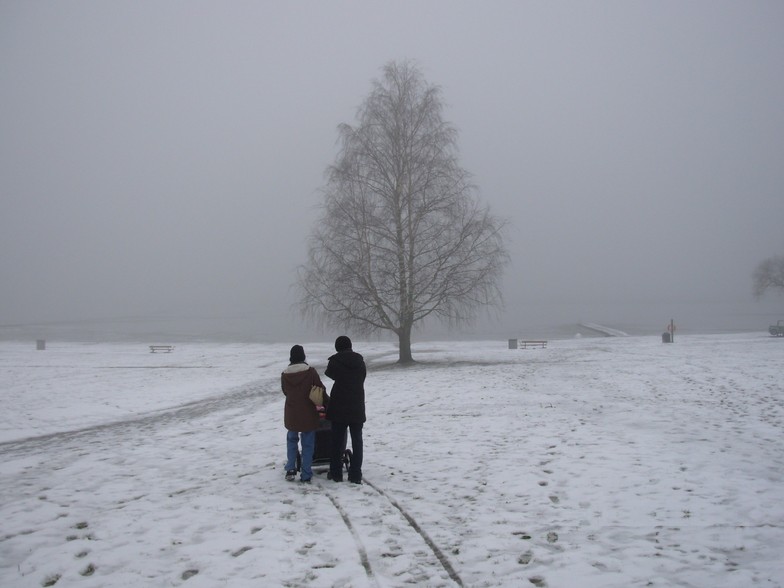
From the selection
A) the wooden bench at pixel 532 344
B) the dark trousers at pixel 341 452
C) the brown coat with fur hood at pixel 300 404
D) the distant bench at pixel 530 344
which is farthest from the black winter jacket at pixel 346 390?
the wooden bench at pixel 532 344

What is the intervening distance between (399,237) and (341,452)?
1823 cm

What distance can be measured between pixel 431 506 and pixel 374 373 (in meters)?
16.9

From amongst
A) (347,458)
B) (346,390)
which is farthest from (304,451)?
(346,390)

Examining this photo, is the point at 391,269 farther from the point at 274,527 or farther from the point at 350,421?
the point at 274,527

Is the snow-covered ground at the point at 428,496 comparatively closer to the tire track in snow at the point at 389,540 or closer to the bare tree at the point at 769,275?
the tire track in snow at the point at 389,540

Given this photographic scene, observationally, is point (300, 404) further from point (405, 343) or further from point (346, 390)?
point (405, 343)

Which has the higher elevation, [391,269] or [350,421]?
[391,269]

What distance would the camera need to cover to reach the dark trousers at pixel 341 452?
8.19 meters

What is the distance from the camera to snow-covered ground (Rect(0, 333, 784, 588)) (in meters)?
5.32

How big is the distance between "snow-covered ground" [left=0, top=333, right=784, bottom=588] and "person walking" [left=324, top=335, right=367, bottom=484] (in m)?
0.34

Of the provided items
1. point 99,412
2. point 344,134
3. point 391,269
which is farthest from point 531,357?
point 99,412

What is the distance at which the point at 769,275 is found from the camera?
220ft

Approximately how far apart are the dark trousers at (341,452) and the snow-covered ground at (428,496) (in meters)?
0.24

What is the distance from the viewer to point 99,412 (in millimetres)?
16234
